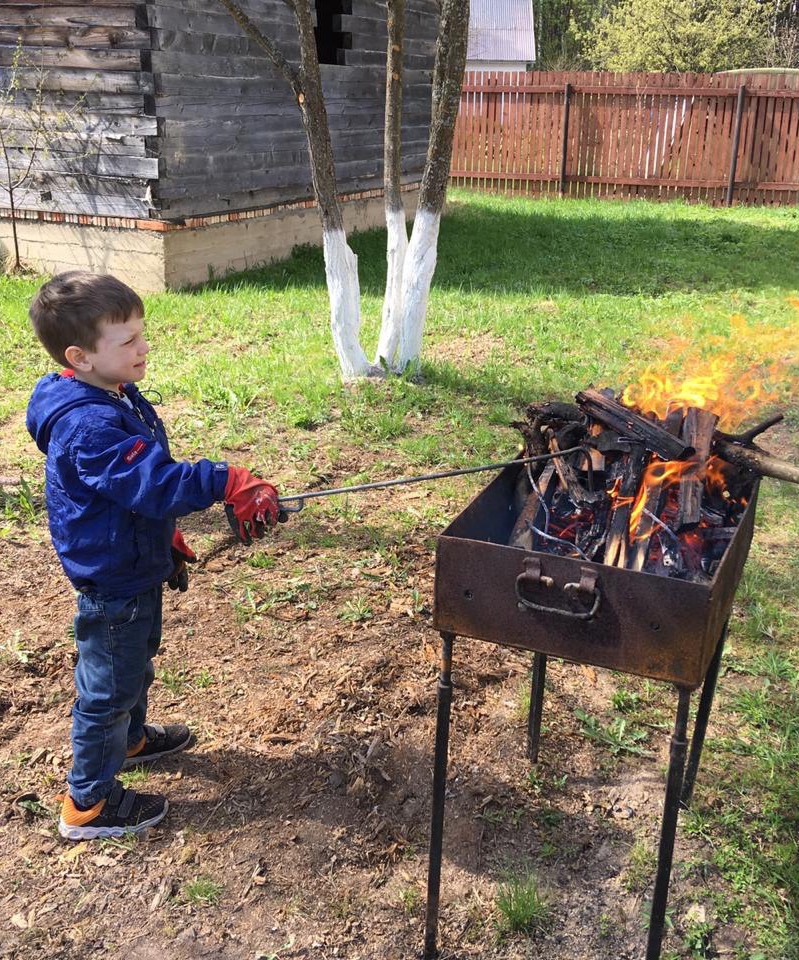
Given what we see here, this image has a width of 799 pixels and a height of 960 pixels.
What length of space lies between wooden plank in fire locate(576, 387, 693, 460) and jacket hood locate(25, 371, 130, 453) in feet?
4.47

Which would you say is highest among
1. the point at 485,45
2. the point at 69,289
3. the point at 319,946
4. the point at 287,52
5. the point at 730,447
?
the point at 485,45

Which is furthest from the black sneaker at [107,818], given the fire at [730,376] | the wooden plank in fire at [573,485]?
the fire at [730,376]

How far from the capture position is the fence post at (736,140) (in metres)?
16.5

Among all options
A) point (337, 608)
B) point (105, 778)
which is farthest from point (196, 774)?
point (337, 608)

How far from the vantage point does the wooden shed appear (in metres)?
8.66

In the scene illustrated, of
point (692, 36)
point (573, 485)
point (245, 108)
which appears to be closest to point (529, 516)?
point (573, 485)

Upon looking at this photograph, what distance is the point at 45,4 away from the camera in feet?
28.6

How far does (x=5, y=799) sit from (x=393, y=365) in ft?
14.3

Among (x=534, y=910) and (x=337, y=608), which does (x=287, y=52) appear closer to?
(x=337, y=608)

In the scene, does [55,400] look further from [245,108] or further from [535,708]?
[245,108]

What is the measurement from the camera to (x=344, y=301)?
254 inches

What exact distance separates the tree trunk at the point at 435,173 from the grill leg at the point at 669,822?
4762 mm

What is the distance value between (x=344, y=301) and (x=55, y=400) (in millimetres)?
4117

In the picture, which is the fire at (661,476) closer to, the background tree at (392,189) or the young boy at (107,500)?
the young boy at (107,500)
